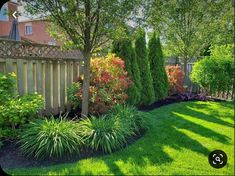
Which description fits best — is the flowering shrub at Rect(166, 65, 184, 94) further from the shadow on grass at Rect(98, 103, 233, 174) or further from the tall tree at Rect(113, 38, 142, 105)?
the shadow on grass at Rect(98, 103, 233, 174)

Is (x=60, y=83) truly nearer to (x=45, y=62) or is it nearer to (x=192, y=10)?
(x=45, y=62)

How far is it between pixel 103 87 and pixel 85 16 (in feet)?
5.13

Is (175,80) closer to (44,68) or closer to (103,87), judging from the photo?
(103,87)

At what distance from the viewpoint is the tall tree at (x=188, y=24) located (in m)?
4.71

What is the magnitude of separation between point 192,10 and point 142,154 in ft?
15.6

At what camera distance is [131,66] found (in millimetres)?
6090

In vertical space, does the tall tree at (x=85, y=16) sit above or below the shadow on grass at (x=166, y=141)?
above

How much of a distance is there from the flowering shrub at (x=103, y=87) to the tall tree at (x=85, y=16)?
0.94 m

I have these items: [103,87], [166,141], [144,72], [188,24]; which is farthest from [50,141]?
[188,24]

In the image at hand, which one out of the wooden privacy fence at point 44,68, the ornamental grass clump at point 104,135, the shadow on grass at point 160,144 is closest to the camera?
the shadow on grass at point 160,144

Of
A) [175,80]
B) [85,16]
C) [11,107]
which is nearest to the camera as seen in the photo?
[11,107]

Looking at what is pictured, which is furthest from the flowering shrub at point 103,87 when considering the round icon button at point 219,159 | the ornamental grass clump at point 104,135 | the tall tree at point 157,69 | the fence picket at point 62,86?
the round icon button at point 219,159

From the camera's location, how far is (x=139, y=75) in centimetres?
628

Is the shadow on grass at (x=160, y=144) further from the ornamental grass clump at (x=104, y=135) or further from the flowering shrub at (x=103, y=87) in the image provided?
the flowering shrub at (x=103, y=87)
